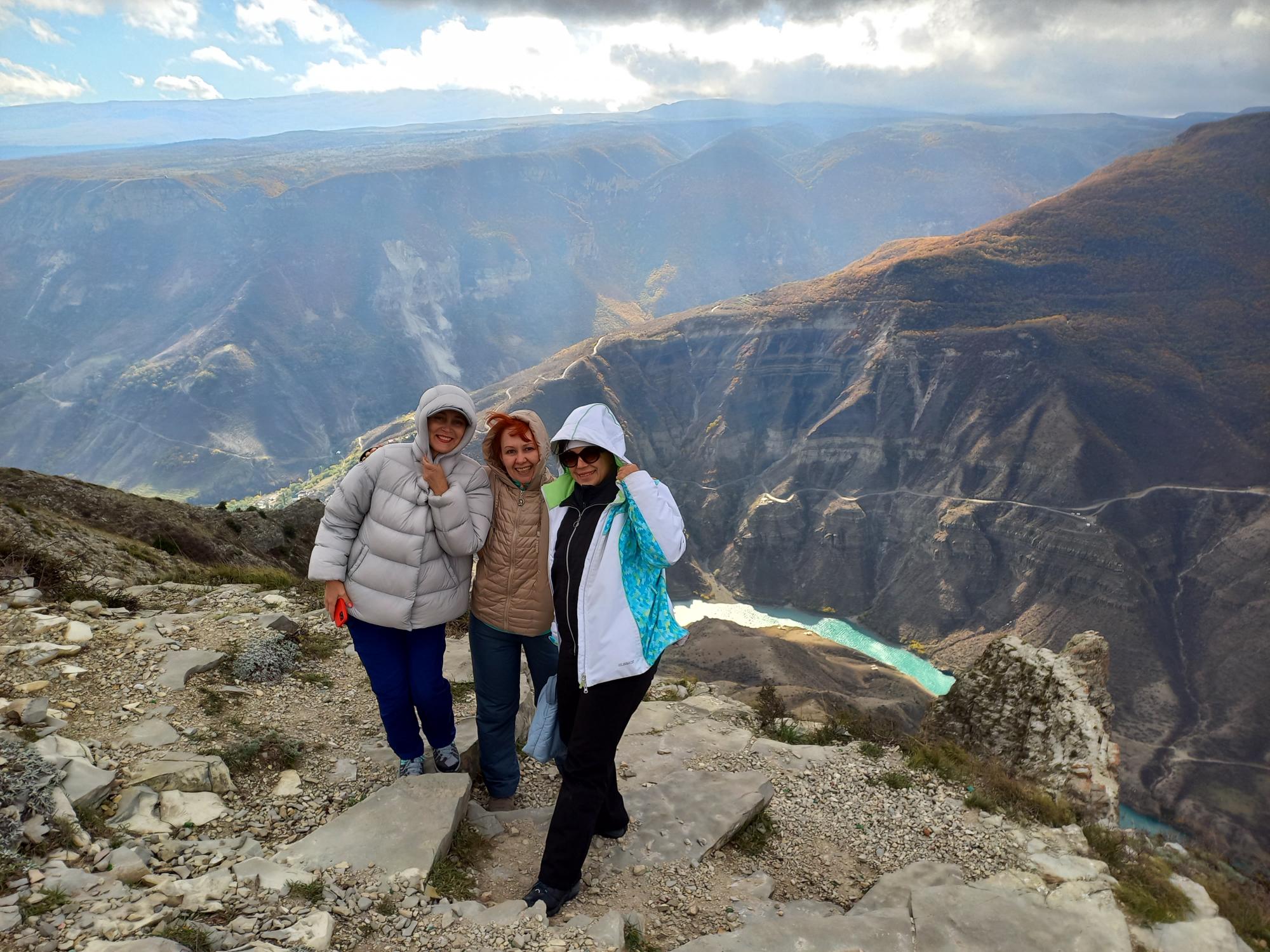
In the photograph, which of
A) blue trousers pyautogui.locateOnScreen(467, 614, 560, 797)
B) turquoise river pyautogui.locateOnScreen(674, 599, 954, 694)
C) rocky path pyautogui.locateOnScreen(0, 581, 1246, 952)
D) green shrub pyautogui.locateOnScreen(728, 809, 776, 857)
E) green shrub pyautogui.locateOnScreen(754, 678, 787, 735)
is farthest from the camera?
turquoise river pyautogui.locateOnScreen(674, 599, 954, 694)

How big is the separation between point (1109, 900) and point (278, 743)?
5.60m

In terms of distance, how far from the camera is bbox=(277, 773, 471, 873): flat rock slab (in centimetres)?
377

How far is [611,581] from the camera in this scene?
3.62 m

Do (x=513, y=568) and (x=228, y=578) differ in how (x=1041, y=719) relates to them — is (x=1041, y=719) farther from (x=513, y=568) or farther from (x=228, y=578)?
(x=228, y=578)

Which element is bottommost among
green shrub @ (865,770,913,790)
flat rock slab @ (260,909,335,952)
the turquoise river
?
the turquoise river

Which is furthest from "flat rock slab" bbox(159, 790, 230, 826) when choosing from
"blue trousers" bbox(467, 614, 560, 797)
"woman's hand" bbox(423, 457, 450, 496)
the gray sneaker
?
"woman's hand" bbox(423, 457, 450, 496)

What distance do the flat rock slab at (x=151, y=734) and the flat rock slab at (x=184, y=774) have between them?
21cm

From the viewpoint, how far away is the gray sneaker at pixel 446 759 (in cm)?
479

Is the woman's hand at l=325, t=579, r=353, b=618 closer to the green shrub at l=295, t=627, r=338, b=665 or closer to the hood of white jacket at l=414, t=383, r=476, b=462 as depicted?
the hood of white jacket at l=414, t=383, r=476, b=462

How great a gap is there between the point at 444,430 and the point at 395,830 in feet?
7.51


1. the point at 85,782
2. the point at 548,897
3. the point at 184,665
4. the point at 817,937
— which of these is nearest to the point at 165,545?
the point at 184,665

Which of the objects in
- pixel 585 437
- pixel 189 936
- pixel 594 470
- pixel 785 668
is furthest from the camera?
pixel 785 668

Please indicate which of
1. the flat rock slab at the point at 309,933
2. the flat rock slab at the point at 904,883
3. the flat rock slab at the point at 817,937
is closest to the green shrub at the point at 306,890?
the flat rock slab at the point at 309,933

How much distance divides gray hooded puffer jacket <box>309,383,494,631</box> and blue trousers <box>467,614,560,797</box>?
0.41 metres
